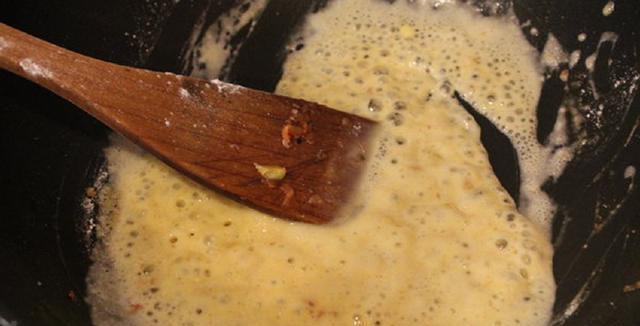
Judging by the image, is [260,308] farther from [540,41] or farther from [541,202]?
[540,41]

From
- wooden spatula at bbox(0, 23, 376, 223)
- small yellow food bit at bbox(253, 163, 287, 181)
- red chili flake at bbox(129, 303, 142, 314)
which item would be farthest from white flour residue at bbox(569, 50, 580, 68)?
red chili flake at bbox(129, 303, 142, 314)

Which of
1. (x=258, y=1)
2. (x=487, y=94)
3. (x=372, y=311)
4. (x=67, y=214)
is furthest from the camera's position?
(x=258, y=1)

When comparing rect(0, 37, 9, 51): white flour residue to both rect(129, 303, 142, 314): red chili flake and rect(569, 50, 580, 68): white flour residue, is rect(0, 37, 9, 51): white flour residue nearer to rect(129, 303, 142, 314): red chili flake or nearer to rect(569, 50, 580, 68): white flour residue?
rect(129, 303, 142, 314): red chili flake

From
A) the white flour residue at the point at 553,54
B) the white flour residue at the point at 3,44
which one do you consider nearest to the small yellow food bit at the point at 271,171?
the white flour residue at the point at 3,44

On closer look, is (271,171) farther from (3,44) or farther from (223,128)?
(3,44)

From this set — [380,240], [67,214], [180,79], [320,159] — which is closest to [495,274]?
[380,240]

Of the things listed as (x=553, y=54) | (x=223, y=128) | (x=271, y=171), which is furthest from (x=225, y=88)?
(x=553, y=54)
